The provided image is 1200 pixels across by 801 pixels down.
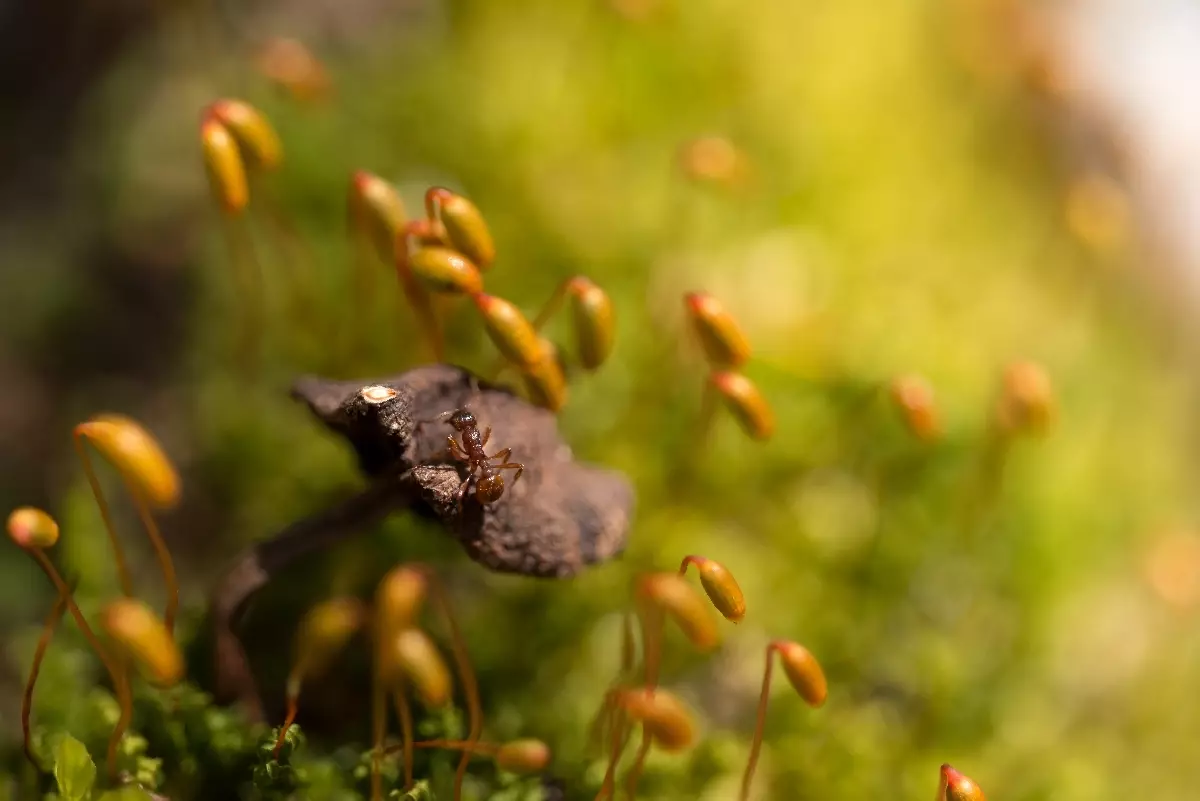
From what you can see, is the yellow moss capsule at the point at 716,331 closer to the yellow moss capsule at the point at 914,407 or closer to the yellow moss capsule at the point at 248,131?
the yellow moss capsule at the point at 914,407

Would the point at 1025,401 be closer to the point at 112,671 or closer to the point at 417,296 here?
the point at 417,296

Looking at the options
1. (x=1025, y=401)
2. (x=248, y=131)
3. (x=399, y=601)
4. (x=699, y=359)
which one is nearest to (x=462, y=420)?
(x=399, y=601)

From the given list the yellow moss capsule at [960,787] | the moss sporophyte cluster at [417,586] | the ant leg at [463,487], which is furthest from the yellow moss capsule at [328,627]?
the yellow moss capsule at [960,787]

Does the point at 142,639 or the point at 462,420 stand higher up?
Answer: the point at 462,420

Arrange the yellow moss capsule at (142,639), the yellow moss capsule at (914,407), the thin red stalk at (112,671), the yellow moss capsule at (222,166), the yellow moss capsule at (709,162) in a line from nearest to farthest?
the yellow moss capsule at (142,639)
the thin red stalk at (112,671)
the yellow moss capsule at (222,166)
the yellow moss capsule at (914,407)
the yellow moss capsule at (709,162)

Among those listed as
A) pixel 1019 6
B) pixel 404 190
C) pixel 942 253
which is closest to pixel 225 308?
pixel 404 190

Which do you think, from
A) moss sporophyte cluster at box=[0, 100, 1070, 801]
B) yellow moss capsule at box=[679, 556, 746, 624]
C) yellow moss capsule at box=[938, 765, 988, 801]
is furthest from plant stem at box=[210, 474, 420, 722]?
yellow moss capsule at box=[938, 765, 988, 801]
